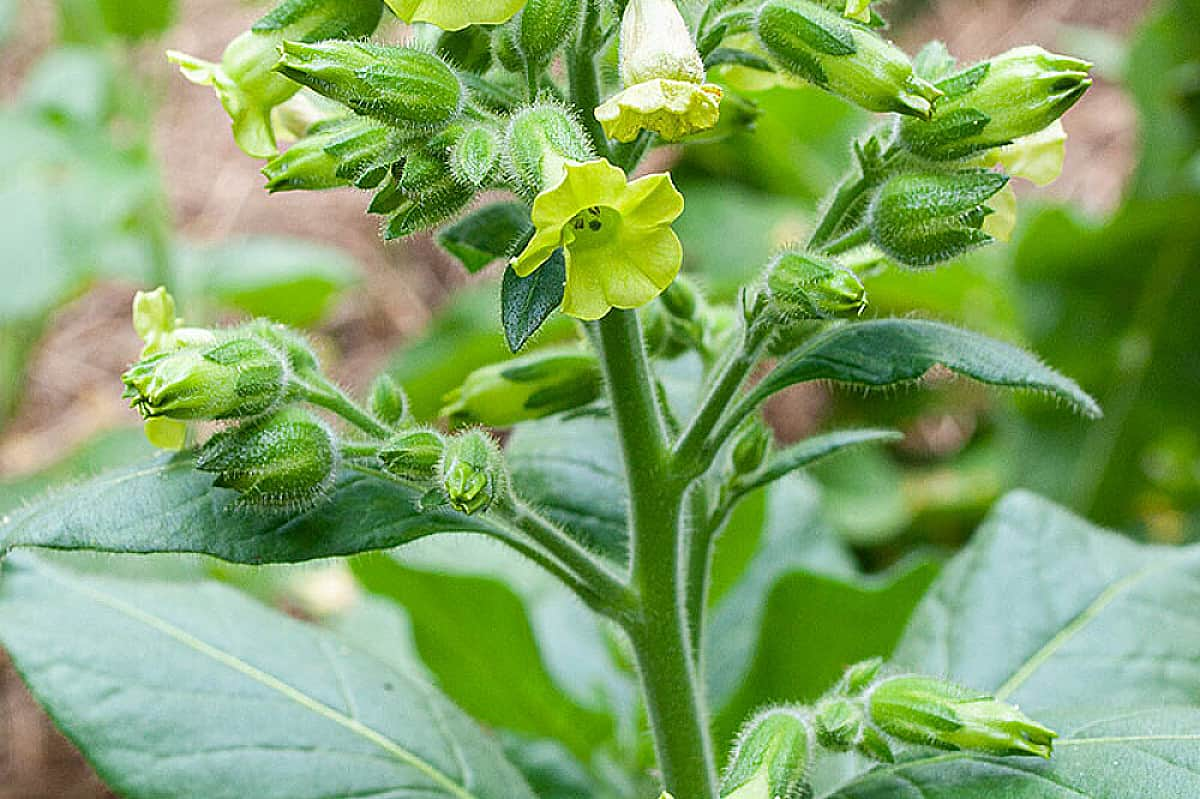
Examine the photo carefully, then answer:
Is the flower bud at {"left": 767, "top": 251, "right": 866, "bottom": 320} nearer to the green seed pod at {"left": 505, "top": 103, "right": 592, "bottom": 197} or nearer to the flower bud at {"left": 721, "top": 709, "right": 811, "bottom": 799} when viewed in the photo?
the green seed pod at {"left": 505, "top": 103, "right": 592, "bottom": 197}

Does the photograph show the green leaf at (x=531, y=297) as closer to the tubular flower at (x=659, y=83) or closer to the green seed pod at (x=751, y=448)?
the tubular flower at (x=659, y=83)

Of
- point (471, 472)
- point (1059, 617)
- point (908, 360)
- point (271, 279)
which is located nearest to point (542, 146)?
point (471, 472)

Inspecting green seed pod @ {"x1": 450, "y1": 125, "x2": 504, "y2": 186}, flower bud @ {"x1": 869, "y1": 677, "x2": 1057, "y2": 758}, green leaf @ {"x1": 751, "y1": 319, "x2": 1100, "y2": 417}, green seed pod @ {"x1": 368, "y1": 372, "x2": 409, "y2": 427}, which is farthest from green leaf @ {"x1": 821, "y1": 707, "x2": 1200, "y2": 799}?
green seed pod @ {"x1": 450, "y1": 125, "x2": 504, "y2": 186}

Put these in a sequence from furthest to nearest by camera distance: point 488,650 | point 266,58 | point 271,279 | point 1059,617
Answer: point 271,279, point 488,650, point 1059,617, point 266,58

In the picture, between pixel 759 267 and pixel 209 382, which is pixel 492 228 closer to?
pixel 209 382

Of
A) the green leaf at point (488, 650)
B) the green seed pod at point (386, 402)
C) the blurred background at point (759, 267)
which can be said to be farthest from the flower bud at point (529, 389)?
the blurred background at point (759, 267)

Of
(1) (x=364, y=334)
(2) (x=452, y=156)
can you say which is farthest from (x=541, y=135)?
(1) (x=364, y=334)
